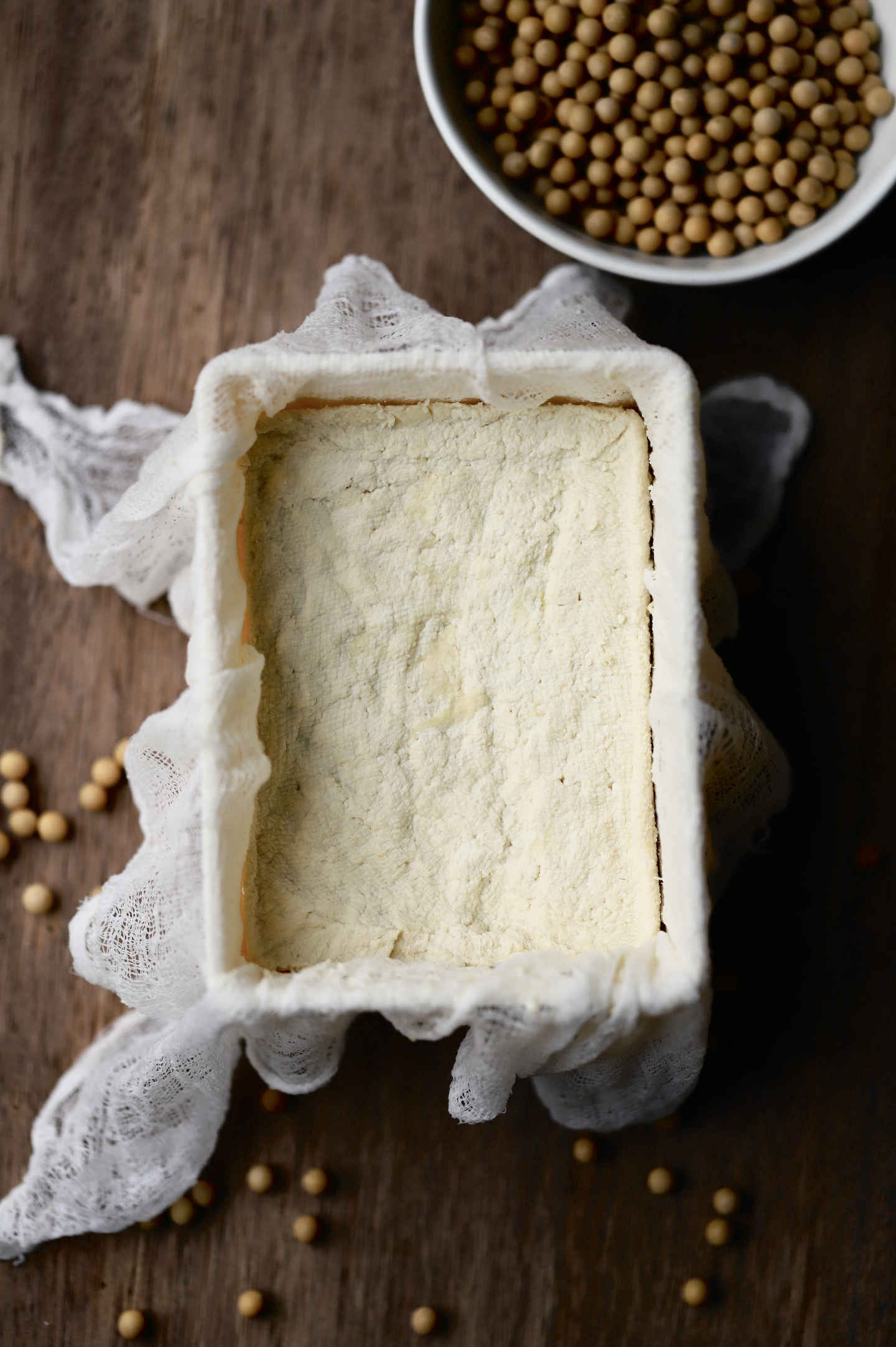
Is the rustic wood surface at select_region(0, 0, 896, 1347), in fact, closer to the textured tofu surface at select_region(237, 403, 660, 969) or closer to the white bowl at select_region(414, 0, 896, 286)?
the white bowl at select_region(414, 0, 896, 286)

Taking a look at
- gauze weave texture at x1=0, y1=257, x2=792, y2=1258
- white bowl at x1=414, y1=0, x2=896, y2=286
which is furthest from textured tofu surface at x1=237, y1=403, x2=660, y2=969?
white bowl at x1=414, y1=0, x2=896, y2=286

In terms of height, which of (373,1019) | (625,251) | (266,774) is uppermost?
(625,251)

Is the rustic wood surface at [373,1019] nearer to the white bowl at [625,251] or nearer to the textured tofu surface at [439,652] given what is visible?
the white bowl at [625,251]

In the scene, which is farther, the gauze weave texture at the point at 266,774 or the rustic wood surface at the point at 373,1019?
the rustic wood surface at the point at 373,1019

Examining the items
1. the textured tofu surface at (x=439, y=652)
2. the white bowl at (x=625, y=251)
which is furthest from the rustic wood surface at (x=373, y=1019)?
the textured tofu surface at (x=439, y=652)

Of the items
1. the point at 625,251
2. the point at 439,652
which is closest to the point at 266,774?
the point at 439,652

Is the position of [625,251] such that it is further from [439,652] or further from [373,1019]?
[373,1019]
